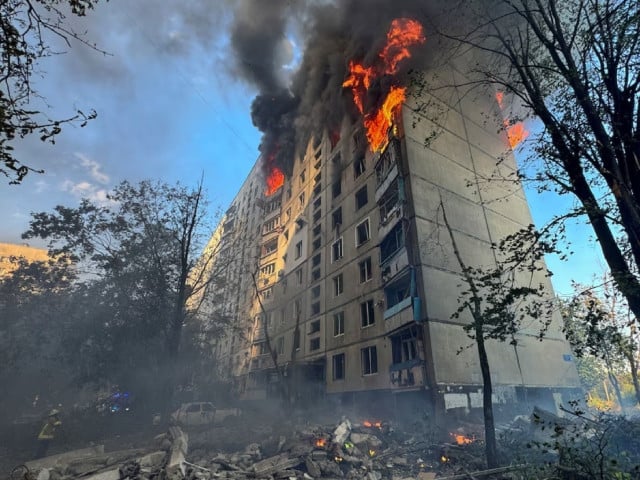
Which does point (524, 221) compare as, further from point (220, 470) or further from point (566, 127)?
point (220, 470)

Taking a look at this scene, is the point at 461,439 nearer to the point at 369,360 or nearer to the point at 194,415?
the point at 369,360

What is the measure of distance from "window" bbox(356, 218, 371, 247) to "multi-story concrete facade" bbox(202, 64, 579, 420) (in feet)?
0.30

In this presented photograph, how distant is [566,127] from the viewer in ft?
25.8

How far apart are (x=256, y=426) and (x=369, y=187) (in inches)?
736

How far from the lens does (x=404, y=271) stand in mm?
19344

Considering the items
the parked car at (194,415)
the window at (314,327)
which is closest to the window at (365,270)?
the window at (314,327)

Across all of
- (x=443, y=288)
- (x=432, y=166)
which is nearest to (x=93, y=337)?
(x=443, y=288)

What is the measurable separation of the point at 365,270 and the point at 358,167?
10.2 meters

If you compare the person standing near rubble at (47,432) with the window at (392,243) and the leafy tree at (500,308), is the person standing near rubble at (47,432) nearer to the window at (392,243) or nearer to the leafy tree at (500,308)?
the leafy tree at (500,308)

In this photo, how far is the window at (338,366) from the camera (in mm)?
24344

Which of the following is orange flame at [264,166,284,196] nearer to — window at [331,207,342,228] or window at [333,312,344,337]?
window at [331,207,342,228]

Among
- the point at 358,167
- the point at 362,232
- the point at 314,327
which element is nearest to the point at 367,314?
the point at 362,232

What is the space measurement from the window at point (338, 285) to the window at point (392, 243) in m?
5.39

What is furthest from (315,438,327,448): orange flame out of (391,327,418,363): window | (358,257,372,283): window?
(358,257,372,283): window
